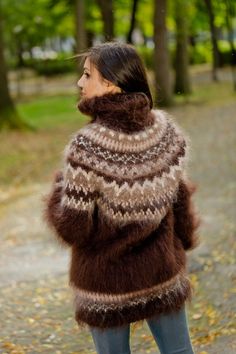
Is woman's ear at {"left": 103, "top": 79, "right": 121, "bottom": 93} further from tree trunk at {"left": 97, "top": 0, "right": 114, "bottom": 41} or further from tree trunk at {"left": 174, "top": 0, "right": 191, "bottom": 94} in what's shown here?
tree trunk at {"left": 174, "top": 0, "right": 191, "bottom": 94}

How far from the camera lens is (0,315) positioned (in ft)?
20.6

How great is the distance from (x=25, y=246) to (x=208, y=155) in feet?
21.9

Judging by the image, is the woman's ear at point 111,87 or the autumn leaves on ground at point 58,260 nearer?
the woman's ear at point 111,87

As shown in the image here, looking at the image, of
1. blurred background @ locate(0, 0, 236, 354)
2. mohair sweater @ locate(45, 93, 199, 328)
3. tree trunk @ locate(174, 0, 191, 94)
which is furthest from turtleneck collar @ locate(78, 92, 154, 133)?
tree trunk @ locate(174, 0, 191, 94)

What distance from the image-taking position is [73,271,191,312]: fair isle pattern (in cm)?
Result: 307

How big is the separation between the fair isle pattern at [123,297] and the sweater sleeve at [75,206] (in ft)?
0.78

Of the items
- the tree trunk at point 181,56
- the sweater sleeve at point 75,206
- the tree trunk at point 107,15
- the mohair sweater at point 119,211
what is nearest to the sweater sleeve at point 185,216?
the mohair sweater at point 119,211

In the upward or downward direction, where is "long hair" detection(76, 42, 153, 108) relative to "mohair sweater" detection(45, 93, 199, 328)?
upward

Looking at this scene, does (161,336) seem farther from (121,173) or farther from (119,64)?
(119,64)

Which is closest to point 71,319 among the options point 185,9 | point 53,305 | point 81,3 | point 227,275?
point 53,305

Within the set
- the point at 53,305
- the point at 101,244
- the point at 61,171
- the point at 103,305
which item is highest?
the point at 61,171

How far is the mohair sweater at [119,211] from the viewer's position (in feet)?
9.79

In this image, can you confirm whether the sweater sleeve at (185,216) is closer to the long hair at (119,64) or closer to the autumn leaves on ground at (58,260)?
the long hair at (119,64)

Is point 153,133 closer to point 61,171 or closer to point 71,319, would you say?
point 61,171
